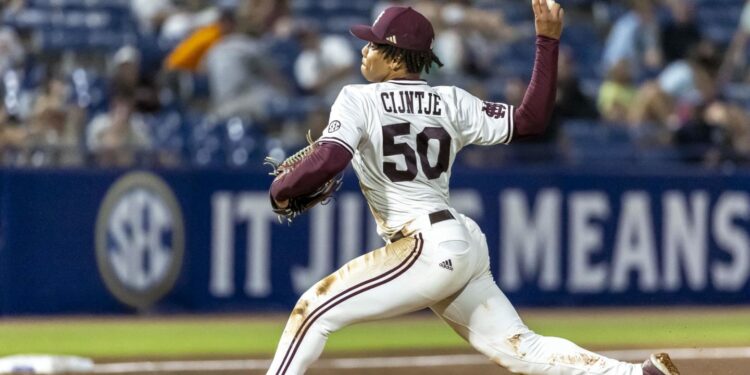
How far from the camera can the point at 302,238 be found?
41.2ft

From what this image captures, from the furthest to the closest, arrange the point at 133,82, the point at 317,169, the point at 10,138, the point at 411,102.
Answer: the point at 133,82
the point at 10,138
the point at 411,102
the point at 317,169

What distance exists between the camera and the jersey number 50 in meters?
5.75

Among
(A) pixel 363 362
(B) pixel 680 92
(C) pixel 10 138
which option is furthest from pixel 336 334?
(B) pixel 680 92

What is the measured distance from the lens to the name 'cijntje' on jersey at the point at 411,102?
5.79 m

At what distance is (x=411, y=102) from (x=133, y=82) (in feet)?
23.8

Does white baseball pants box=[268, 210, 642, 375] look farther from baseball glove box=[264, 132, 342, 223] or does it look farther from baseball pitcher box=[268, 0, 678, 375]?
baseball glove box=[264, 132, 342, 223]

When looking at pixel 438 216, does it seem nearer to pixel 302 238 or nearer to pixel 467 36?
pixel 302 238

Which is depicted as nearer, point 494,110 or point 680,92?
point 494,110

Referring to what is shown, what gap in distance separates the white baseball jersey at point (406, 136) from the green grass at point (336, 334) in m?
4.13

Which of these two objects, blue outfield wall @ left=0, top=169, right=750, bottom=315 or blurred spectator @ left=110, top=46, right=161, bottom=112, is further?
blurred spectator @ left=110, top=46, right=161, bottom=112

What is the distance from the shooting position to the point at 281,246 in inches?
491

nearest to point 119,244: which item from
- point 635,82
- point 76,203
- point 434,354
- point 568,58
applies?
point 76,203

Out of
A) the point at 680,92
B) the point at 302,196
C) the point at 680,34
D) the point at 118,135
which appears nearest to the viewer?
the point at 302,196

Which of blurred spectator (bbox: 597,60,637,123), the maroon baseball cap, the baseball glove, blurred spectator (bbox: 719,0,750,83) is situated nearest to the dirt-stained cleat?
the baseball glove
